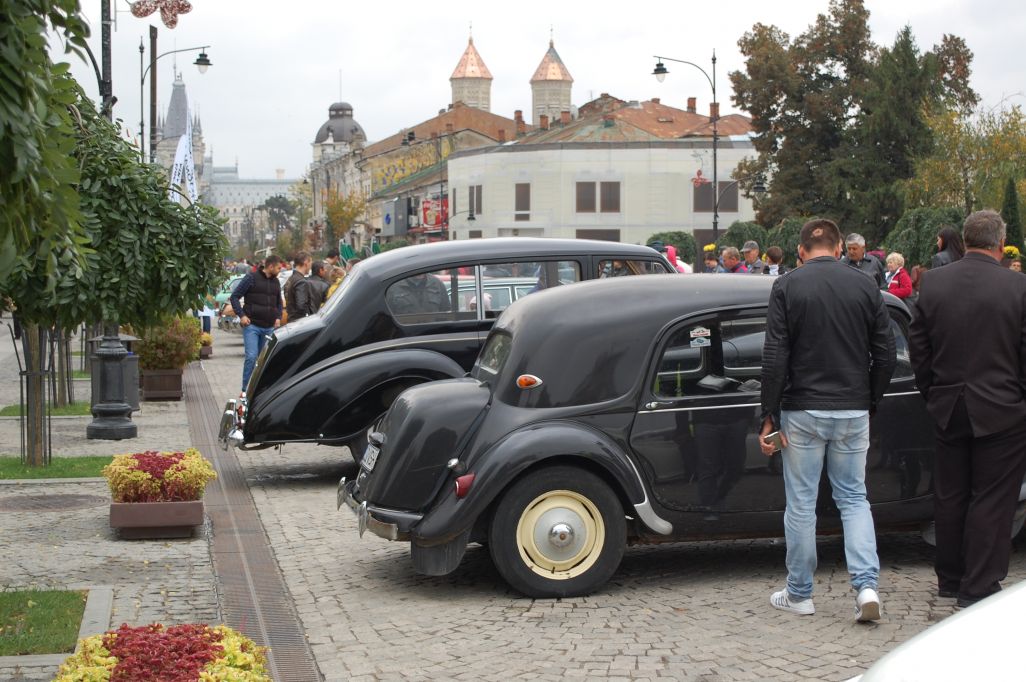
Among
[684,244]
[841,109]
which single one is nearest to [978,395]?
[841,109]

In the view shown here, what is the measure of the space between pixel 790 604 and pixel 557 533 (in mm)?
1239

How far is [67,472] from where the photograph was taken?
11375 millimetres

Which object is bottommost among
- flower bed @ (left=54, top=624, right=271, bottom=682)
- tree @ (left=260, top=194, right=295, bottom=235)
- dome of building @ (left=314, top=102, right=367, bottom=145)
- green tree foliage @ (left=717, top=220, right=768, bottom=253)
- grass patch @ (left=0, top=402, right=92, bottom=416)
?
grass patch @ (left=0, top=402, right=92, bottom=416)

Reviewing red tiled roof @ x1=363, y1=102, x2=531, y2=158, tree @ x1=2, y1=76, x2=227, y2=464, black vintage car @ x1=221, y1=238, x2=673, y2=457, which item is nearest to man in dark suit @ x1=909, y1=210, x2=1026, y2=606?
black vintage car @ x1=221, y1=238, x2=673, y2=457

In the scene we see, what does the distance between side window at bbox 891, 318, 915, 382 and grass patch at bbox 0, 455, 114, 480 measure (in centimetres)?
646

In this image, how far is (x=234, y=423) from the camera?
11.3 m

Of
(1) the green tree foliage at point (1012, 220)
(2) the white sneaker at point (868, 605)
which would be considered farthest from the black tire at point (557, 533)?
(1) the green tree foliage at point (1012, 220)

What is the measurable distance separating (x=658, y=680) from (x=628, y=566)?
2.22m

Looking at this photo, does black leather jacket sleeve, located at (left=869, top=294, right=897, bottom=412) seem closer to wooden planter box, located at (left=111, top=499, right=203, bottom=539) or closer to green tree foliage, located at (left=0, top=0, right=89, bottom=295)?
green tree foliage, located at (left=0, top=0, right=89, bottom=295)

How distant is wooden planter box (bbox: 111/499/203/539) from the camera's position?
344 inches

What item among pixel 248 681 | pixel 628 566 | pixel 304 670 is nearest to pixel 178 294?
pixel 628 566

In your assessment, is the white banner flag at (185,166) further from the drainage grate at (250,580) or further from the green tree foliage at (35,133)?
the green tree foliage at (35,133)

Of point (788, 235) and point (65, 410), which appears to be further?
point (788, 235)

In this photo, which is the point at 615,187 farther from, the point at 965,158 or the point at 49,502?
the point at 49,502
